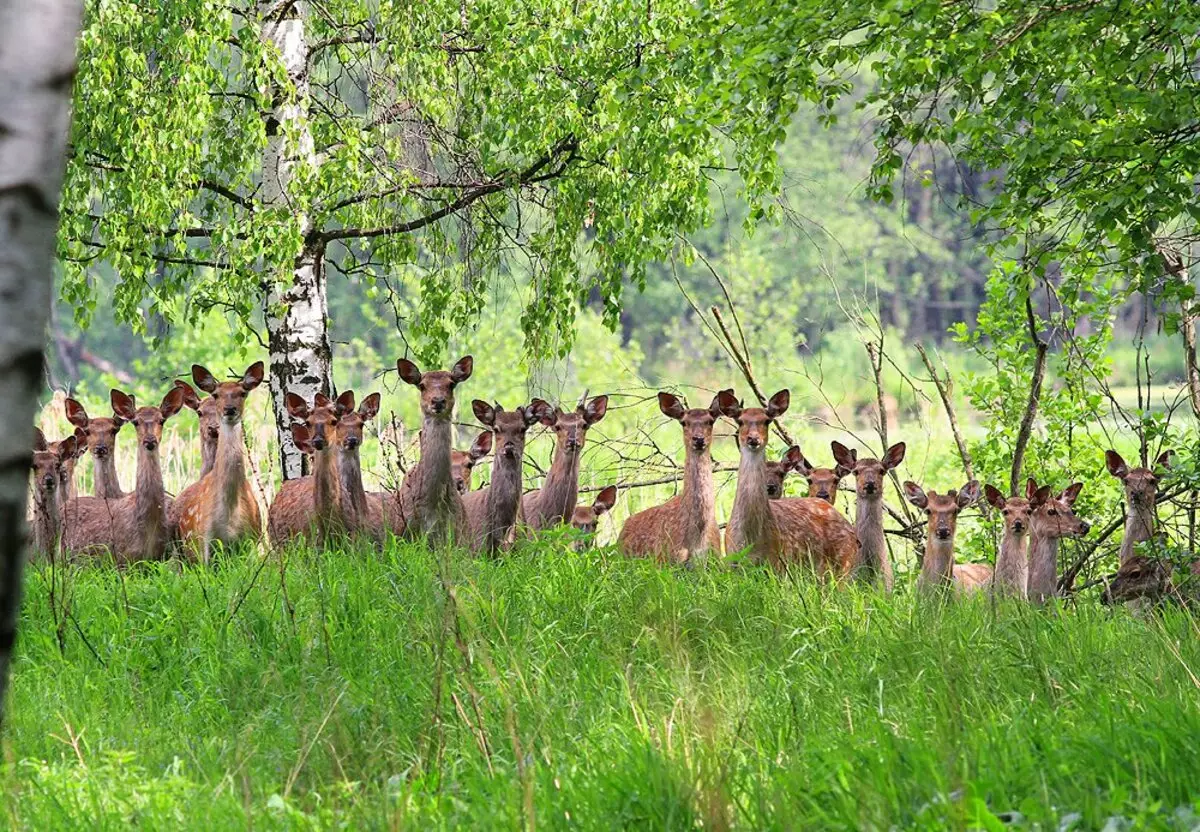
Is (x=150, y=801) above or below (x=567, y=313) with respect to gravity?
below

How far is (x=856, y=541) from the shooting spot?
11.5m

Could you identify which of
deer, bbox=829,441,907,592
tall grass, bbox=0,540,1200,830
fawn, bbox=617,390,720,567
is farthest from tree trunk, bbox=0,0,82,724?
deer, bbox=829,441,907,592

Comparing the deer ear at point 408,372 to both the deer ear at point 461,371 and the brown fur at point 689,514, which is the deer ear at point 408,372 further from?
the brown fur at point 689,514

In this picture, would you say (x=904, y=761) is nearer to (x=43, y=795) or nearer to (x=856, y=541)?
(x=43, y=795)

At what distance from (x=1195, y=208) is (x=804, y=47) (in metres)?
2.24

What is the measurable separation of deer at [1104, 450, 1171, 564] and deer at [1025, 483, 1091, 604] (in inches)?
13.2

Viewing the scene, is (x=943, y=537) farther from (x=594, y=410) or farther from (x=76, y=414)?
(x=76, y=414)

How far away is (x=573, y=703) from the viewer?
5.97 meters

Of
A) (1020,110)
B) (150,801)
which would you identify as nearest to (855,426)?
(1020,110)

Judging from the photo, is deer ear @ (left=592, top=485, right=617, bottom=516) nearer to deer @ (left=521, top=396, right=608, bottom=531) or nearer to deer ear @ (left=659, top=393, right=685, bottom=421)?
deer @ (left=521, top=396, right=608, bottom=531)

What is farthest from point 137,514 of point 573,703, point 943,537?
point 573,703

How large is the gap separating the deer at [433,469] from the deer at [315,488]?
0.49m

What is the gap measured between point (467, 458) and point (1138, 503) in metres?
5.61

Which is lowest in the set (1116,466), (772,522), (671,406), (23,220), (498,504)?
(772,522)
